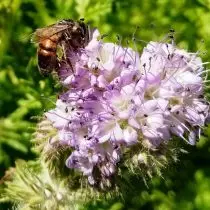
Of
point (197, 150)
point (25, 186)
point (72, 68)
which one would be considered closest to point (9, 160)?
point (25, 186)

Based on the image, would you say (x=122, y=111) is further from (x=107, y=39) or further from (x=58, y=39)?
(x=107, y=39)

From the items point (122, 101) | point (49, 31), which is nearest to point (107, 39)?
point (49, 31)

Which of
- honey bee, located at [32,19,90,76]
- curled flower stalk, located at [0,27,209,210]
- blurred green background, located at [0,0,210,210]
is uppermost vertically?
honey bee, located at [32,19,90,76]

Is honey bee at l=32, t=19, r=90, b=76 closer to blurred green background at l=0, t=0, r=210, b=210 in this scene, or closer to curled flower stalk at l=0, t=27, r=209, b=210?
curled flower stalk at l=0, t=27, r=209, b=210

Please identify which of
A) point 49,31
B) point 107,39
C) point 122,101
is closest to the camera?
point 122,101

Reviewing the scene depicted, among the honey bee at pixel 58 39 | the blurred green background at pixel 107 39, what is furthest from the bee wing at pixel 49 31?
the blurred green background at pixel 107 39

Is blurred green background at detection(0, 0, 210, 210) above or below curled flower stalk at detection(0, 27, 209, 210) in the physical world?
below

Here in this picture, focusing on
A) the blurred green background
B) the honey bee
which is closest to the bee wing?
the honey bee
